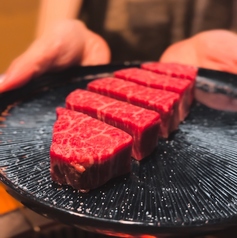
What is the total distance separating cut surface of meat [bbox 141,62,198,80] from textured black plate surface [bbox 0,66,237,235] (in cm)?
26

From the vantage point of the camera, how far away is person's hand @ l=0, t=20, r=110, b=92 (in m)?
1.89

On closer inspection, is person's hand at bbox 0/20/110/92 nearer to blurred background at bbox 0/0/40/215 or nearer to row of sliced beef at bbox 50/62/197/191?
row of sliced beef at bbox 50/62/197/191

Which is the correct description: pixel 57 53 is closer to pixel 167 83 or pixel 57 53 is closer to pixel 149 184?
pixel 167 83

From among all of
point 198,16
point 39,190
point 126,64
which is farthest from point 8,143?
point 198,16

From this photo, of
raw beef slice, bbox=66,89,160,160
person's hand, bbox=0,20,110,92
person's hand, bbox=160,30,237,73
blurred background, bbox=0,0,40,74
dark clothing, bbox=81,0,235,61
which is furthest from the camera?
blurred background, bbox=0,0,40,74

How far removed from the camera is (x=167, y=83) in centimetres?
181

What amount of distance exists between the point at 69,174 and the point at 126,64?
1.12m

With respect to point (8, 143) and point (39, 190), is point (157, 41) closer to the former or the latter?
point (8, 143)

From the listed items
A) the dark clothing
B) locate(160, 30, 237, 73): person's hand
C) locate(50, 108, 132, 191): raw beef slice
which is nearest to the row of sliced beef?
locate(50, 108, 132, 191): raw beef slice

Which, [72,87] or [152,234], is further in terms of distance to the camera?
[72,87]

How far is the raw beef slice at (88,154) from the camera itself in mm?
1227

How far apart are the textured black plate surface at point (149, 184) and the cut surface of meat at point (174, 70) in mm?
262

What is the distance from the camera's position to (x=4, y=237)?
1339 millimetres

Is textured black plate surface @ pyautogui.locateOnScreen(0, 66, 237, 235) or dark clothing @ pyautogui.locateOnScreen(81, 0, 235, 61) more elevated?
dark clothing @ pyautogui.locateOnScreen(81, 0, 235, 61)
